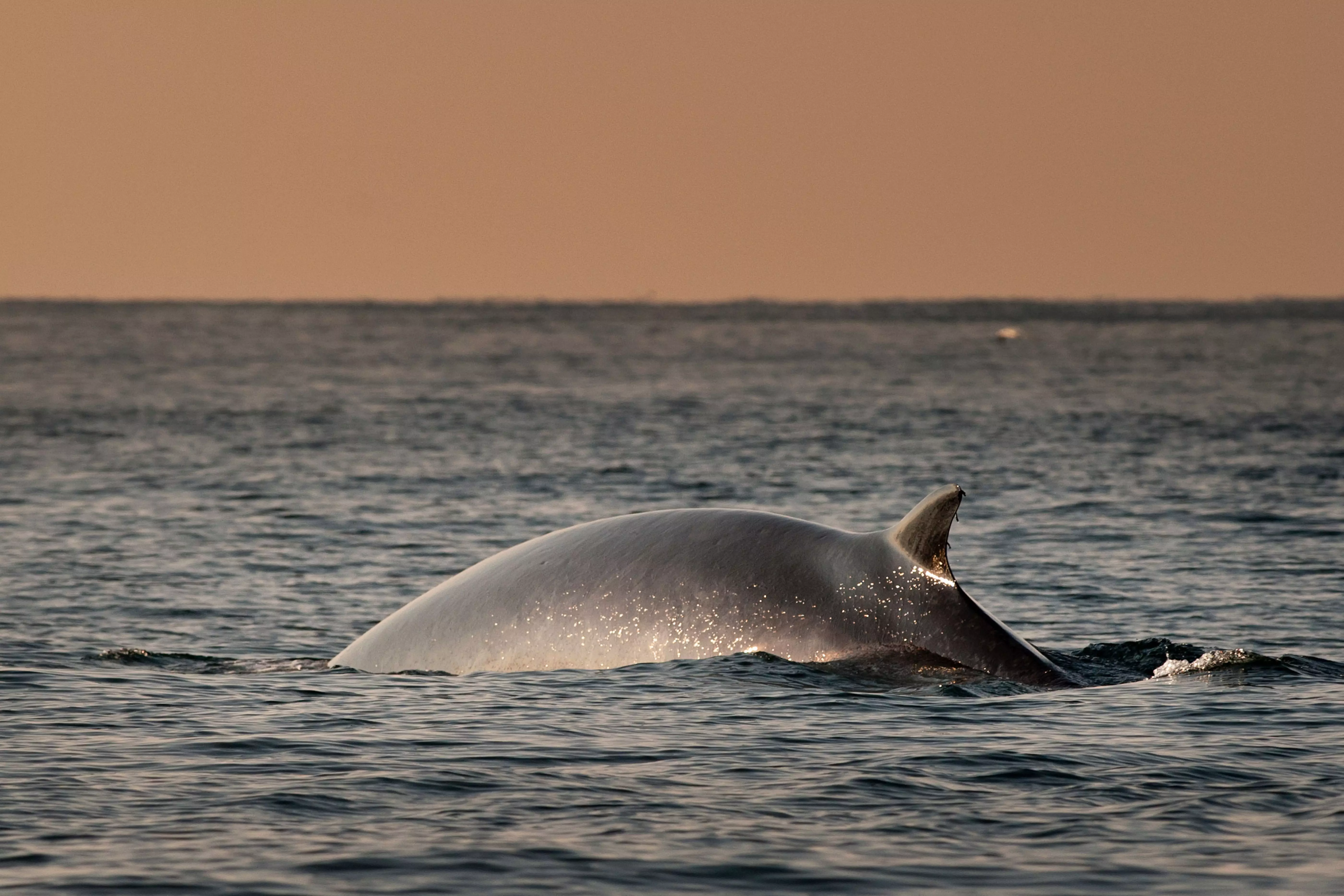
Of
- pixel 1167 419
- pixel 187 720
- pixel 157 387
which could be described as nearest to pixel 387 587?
pixel 187 720

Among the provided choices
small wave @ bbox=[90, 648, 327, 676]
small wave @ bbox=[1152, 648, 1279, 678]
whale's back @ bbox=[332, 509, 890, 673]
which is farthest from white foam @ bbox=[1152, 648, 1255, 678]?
small wave @ bbox=[90, 648, 327, 676]

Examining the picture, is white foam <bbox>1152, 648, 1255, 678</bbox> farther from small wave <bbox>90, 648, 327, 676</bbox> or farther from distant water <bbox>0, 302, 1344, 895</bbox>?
small wave <bbox>90, 648, 327, 676</bbox>

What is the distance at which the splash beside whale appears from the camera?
12000mm

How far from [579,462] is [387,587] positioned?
17.4m

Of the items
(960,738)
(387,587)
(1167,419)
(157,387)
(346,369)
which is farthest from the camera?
(346,369)

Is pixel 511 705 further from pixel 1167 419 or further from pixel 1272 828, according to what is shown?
pixel 1167 419

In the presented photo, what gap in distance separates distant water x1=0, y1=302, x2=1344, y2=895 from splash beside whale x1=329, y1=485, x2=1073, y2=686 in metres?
0.20

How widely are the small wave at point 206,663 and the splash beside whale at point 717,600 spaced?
2.10m

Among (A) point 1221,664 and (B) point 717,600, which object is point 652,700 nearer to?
(B) point 717,600

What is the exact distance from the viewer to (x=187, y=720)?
12.8 m

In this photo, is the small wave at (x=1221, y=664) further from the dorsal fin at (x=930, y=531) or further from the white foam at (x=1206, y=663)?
the dorsal fin at (x=930, y=531)

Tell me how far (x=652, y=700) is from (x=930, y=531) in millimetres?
2388

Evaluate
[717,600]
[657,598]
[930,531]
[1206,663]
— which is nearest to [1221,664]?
[1206,663]

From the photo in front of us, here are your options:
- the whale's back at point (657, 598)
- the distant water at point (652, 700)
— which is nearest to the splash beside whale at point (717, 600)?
the whale's back at point (657, 598)
